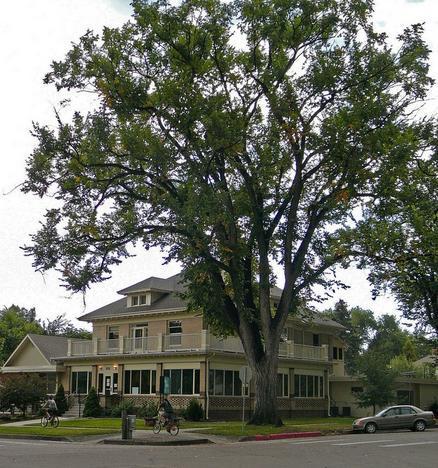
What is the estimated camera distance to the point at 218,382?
41531 millimetres

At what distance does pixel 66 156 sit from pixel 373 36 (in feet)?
45.9

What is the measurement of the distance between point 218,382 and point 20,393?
12.0 metres

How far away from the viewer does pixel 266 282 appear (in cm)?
3064

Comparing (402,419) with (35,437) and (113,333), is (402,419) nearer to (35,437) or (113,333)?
(35,437)

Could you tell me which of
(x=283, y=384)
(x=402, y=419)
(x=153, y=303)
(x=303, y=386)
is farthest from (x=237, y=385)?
(x=402, y=419)

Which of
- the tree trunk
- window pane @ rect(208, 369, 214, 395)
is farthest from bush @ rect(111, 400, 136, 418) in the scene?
the tree trunk

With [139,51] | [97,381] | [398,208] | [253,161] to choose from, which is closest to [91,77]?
[139,51]

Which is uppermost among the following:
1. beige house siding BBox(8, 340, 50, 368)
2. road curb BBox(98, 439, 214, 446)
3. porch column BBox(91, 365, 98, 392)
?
beige house siding BBox(8, 340, 50, 368)

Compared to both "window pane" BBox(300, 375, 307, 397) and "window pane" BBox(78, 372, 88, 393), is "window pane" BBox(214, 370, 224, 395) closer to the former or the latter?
"window pane" BBox(300, 375, 307, 397)

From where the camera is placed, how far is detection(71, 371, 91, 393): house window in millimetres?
47688

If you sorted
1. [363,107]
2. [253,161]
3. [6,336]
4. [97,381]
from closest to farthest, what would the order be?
[363,107] < [253,161] < [97,381] < [6,336]

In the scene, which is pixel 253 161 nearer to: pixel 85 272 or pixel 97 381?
pixel 85 272

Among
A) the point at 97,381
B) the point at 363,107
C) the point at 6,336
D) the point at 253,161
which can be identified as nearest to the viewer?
the point at 363,107

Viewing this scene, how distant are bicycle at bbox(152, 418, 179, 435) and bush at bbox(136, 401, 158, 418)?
40.2ft
